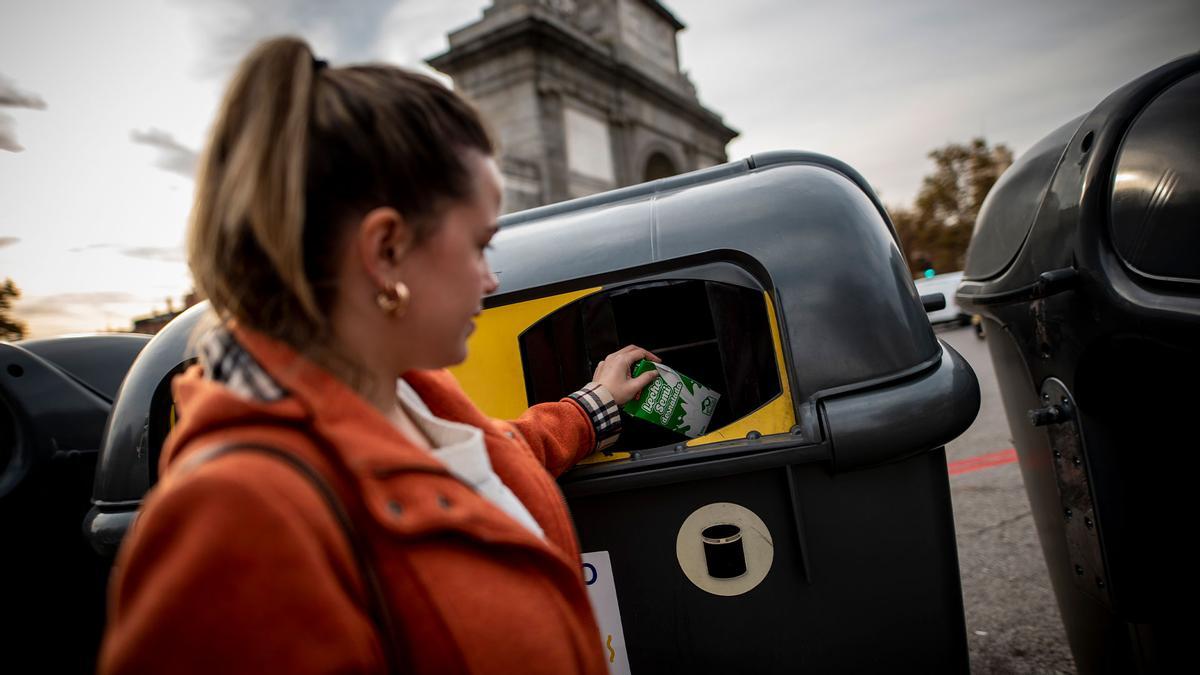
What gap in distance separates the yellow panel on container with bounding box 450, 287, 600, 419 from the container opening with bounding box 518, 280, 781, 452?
3 centimetres

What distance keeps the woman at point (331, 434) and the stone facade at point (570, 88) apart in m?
13.8

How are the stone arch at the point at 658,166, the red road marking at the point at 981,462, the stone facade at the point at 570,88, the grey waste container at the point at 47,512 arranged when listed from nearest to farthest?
the grey waste container at the point at 47,512 < the red road marking at the point at 981,462 < the stone facade at the point at 570,88 < the stone arch at the point at 658,166

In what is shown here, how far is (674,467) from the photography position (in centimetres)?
153

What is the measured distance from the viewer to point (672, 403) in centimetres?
165

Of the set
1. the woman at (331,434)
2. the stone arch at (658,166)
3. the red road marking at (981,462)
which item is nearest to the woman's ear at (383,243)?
the woman at (331,434)

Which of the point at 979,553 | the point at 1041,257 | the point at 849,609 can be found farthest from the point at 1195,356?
the point at 979,553

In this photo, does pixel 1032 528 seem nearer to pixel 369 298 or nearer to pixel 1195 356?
pixel 1195 356

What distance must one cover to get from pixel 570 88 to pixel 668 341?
53.6 ft

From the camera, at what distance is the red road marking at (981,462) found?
4867 millimetres

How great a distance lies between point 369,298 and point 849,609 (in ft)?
4.11

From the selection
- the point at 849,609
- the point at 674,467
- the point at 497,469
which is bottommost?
the point at 849,609

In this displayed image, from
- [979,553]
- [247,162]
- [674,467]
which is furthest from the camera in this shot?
[979,553]

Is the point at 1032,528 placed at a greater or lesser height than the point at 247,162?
lesser

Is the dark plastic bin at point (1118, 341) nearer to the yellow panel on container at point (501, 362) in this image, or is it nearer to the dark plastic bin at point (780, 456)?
the dark plastic bin at point (780, 456)
